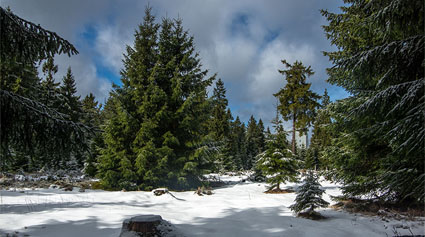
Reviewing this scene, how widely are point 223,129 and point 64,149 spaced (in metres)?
30.2

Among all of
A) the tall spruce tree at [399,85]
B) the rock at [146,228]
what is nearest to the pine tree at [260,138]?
the tall spruce tree at [399,85]

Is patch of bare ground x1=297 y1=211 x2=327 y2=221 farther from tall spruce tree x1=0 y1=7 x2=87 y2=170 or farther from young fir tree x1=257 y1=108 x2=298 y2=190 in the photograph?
young fir tree x1=257 y1=108 x2=298 y2=190

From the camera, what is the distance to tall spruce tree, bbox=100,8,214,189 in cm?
1213

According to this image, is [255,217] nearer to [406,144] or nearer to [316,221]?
[316,221]

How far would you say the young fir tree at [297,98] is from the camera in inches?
894

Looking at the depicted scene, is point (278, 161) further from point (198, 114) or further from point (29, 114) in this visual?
point (29, 114)

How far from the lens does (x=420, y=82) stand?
3.52 m

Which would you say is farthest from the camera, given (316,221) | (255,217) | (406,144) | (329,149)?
(329,149)

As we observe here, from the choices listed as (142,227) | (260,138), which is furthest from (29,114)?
(260,138)

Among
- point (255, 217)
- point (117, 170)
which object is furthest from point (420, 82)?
point (117, 170)

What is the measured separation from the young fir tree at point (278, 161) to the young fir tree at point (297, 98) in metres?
9.85

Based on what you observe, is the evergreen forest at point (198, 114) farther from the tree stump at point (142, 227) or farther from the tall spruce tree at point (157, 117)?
the tree stump at point (142, 227)

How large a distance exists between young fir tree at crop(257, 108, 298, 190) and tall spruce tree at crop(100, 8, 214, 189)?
3873mm

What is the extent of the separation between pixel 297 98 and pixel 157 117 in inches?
627
